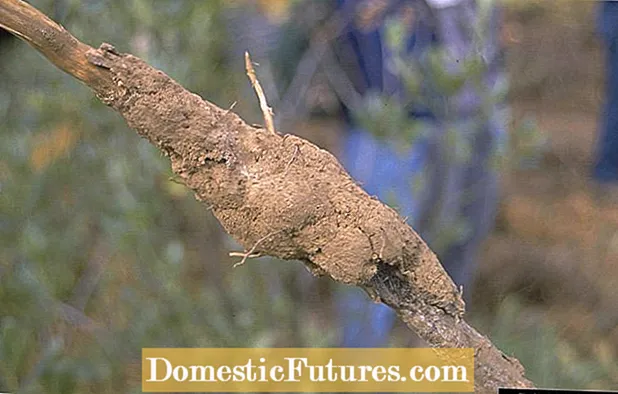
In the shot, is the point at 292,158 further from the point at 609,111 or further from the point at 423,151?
the point at 609,111

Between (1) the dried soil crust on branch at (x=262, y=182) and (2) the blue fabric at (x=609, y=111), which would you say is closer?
(1) the dried soil crust on branch at (x=262, y=182)

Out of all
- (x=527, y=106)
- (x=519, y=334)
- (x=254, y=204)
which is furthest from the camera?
(x=527, y=106)

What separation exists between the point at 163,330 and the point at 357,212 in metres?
0.87

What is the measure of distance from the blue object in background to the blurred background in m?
0.03

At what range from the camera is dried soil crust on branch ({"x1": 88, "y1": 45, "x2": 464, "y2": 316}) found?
54 cm

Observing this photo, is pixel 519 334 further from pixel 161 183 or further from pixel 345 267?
pixel 345 267

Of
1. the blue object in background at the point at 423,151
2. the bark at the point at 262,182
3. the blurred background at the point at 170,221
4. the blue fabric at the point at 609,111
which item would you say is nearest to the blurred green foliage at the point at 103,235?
the blurred background at the point at 170,221

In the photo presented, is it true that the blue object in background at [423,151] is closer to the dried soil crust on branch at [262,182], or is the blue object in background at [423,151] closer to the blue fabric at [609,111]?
the blue fabric at [609,111]

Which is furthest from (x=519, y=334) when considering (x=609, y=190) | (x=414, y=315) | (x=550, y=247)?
(x=414, y=315)

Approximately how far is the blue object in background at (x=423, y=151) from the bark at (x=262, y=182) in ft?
2.38

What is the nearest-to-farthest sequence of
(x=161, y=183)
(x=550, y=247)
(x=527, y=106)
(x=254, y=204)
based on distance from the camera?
(x=254, y=204), (x=161, y=183), (x=550, y=247), (x=527, y=106)

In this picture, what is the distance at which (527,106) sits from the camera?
2.61 m

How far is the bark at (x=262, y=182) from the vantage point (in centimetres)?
53

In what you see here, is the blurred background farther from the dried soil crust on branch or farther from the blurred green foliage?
the dried soil crust on branch
